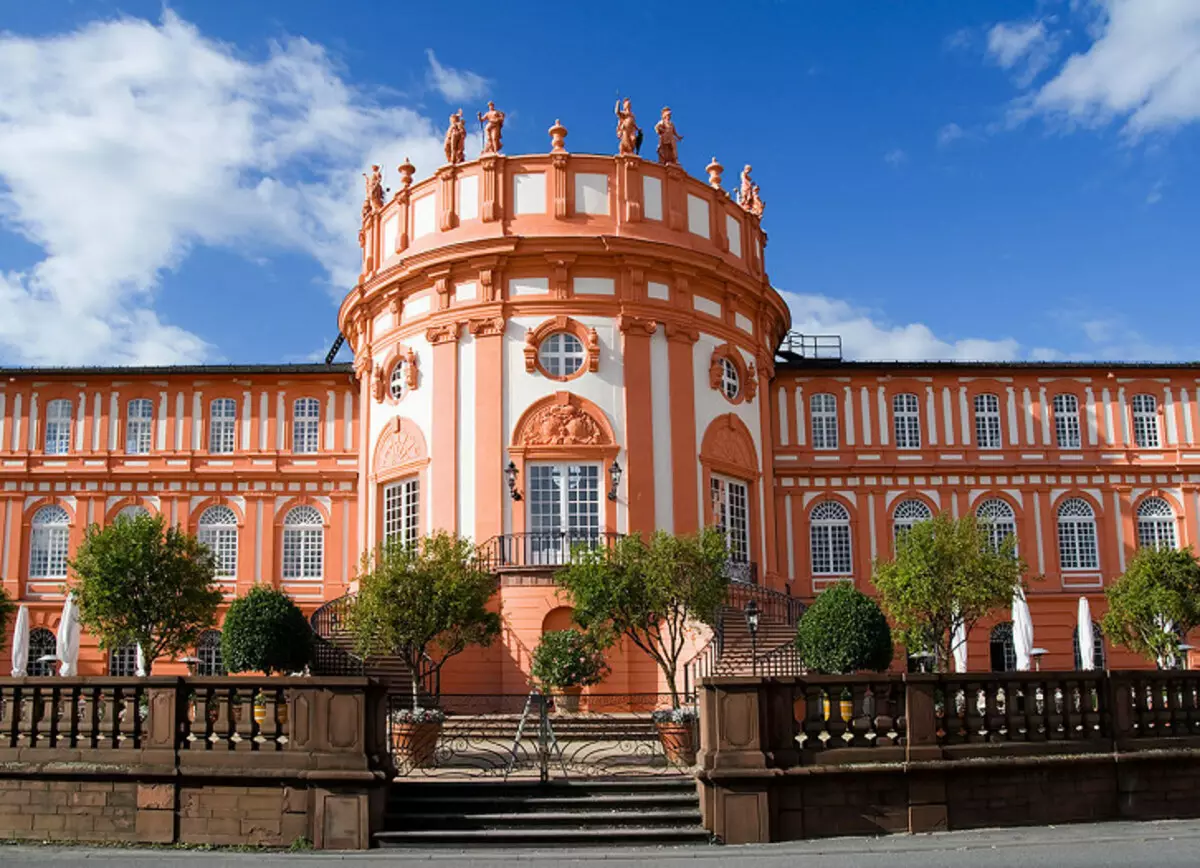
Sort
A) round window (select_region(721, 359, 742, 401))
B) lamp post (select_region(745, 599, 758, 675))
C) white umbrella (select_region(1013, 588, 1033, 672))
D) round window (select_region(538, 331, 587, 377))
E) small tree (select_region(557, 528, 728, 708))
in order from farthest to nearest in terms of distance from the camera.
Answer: round window (select_region(721, 359, 742, 401))
round window (select_region(538, 331, 587, 377))
white umbrella (select_region(1013, 588, 1033, 672))
lamp post (select_region(745, 599, 758, 675))
small tree (select_region(557, 528, 728, 708))

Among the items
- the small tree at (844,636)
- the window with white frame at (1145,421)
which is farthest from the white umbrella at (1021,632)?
the window with white frame at (1145,421)

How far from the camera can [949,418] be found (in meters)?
40.4

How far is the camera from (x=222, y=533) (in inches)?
1547

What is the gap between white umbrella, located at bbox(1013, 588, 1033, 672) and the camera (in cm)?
2827

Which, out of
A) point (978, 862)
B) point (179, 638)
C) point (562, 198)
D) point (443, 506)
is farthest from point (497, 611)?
point (978, 862)

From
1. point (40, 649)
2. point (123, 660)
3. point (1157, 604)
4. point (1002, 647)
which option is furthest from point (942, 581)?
point (40, 649)

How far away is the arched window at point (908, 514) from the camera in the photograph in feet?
130

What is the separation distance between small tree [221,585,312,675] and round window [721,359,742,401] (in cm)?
1232

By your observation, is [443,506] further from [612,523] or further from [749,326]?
[749,326]

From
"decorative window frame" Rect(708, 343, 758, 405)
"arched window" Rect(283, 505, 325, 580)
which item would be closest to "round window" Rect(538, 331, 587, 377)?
"decorative window frame" Rect(708, 343, 758, 405)

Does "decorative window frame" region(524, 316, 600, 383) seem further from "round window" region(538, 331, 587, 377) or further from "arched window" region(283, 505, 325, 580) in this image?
"arched window" region(283, 505, 325, 580)

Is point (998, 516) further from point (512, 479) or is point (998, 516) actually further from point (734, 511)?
point (512, 479)

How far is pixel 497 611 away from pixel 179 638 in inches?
319

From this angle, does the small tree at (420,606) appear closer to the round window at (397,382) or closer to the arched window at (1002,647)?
the round window at (397,382)
